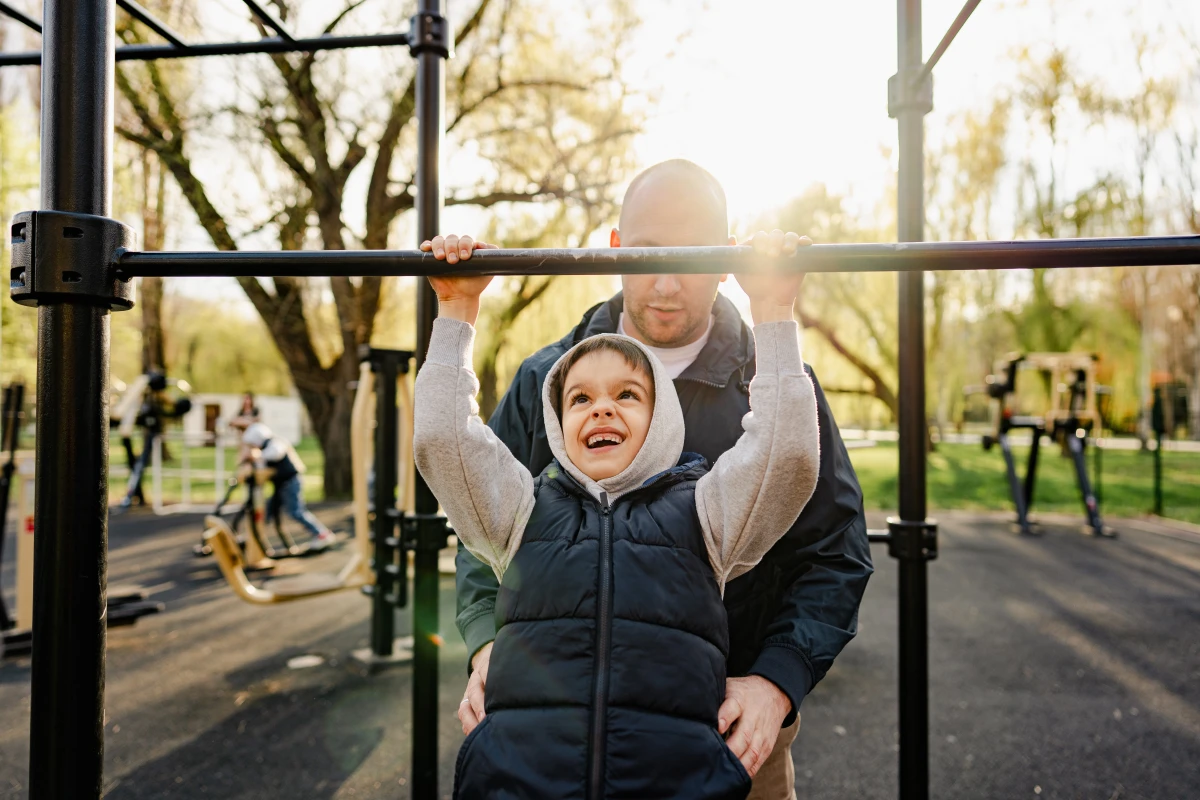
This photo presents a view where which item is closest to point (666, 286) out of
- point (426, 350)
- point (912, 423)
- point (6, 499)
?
point (912, 423)

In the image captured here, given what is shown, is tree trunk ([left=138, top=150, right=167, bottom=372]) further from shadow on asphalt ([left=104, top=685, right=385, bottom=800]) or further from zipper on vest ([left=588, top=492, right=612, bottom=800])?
zipper on vest ([left=588, top=492, right=612, bottom=800])

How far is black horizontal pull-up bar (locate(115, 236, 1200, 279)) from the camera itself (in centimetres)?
84

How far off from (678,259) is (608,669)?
0.51 metres

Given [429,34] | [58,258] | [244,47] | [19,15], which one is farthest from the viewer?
[244,47]

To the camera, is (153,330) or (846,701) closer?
(846,701)

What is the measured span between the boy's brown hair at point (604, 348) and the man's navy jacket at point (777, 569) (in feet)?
0.70

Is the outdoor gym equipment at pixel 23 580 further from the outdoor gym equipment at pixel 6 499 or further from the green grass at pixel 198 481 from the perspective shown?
the green grass at pixel 198 481

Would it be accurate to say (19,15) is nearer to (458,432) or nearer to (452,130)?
(458,432)

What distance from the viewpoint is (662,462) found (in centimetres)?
110

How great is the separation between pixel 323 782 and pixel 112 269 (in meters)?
2.36

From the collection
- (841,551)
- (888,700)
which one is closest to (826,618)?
(841,551)

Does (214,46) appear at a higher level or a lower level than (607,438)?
higher

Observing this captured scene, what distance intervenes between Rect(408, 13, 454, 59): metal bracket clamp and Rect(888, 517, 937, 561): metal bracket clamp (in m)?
1.48

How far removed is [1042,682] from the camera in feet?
12.2
